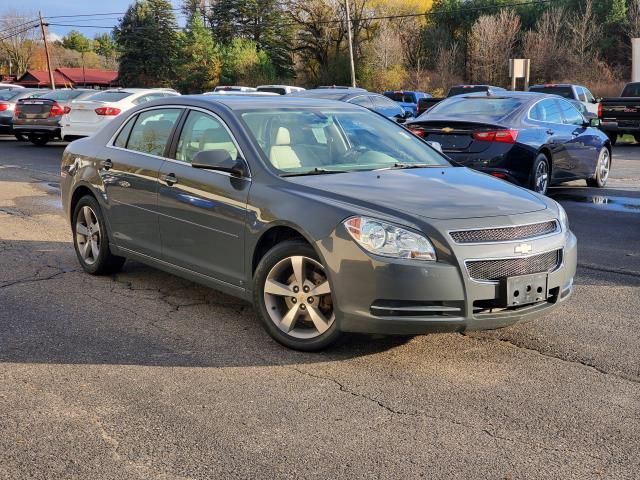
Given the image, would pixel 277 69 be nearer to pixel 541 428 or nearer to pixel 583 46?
pixel 583 46

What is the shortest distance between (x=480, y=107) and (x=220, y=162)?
652 centimetres

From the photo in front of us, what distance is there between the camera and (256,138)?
5.36m

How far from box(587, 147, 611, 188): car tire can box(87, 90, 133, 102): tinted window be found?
1136cm

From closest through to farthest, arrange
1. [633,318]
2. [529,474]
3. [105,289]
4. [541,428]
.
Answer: [529,474], [541,428], [633,318], [105,289]

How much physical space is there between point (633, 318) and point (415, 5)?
213 feet

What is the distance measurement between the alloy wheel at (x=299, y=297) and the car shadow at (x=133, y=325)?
17cm

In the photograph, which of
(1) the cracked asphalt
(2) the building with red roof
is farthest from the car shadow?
(2) the building with red roof

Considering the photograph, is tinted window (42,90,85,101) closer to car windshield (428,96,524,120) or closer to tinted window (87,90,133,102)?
tinted window (87,90,133,102)

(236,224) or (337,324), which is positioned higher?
(236,224)

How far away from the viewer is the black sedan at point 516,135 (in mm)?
10188

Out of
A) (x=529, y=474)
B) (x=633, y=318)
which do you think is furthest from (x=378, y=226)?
(x=633, y=318)

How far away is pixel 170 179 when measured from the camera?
5707 mm

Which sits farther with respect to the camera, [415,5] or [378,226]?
[415,5]

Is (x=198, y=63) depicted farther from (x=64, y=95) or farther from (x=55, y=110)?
(x=55, y=110)
